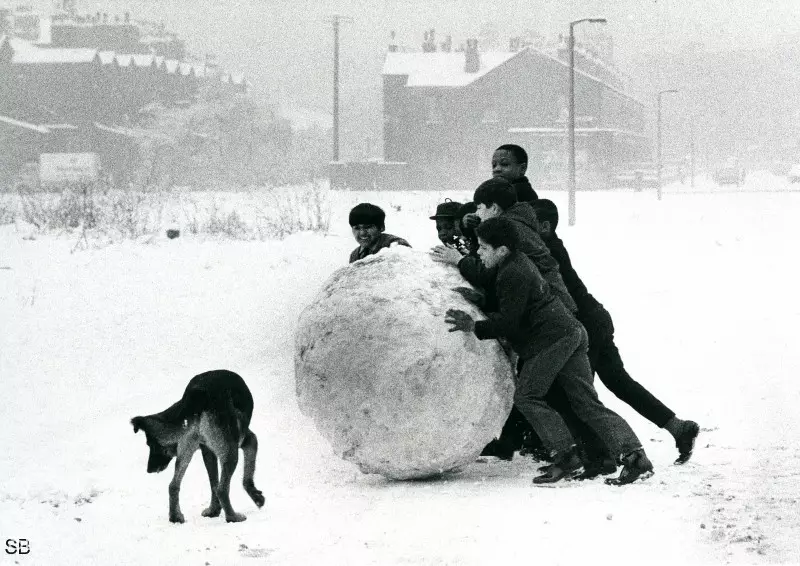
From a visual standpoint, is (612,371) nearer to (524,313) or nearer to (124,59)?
(524,313)

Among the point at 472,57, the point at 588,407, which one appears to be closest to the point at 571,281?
the point at 588,407

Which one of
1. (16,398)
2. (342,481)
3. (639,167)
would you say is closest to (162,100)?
(639,167)

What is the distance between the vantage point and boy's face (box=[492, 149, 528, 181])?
743cm

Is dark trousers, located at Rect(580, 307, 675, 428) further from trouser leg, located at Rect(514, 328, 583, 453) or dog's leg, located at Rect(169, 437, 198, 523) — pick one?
dog's leg, located at Rect(169, 437, 198, 523)

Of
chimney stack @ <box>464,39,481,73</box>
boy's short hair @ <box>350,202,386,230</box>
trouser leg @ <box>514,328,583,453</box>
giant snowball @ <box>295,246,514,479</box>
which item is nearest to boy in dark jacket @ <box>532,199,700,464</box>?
trouser leg @ <box>514,328,583,453</box>

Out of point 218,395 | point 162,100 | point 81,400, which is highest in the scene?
point 162,100

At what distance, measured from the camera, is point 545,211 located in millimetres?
7559

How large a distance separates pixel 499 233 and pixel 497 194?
1.09 ft

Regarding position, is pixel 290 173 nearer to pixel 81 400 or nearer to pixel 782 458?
pixel 81 400

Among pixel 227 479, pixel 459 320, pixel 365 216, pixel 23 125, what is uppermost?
pixel 23 125

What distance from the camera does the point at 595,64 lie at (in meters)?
64.4

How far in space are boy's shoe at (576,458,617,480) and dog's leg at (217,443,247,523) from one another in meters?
2.28

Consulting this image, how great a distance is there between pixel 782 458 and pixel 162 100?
48.6 meters

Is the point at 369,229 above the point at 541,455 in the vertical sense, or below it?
above
